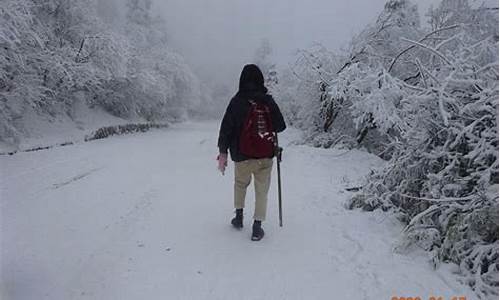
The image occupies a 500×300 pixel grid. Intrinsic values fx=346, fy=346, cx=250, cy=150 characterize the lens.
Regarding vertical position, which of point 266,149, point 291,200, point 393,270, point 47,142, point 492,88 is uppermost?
point 492,88

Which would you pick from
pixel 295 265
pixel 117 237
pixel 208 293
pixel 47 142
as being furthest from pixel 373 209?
pixel 47 142

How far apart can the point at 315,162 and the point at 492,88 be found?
6.45 meters

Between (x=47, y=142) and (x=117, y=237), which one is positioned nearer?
(x=117, y=237)

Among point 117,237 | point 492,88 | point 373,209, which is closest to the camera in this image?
point 492,88

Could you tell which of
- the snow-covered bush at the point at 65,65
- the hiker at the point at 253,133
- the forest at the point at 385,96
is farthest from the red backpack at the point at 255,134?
the snow-covered bush at the point at 65,65

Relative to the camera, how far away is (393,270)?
365 cm

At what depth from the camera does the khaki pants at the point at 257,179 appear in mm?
4461

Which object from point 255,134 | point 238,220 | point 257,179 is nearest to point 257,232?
point 238,220

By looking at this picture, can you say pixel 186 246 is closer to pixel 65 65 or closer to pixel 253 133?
pixel 253 133

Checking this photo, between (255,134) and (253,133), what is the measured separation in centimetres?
3

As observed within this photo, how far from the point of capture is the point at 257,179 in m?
4.55

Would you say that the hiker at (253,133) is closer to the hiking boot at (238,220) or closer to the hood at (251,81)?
the hood at (251,81)

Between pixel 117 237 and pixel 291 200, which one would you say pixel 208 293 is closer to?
pixel 117 237

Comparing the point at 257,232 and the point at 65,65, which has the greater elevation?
the point at 65,65
